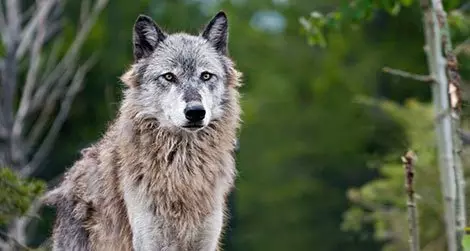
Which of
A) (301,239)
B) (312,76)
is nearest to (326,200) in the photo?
(301,239)

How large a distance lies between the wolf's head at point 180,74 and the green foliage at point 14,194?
1.01 m

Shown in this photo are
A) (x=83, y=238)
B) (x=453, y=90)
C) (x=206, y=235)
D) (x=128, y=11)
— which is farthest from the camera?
(x=128, y=11)

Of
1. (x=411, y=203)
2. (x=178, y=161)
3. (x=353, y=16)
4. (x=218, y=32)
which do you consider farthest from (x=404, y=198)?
(x=411, y=203)

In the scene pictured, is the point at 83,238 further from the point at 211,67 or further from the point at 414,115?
the point at 414,115

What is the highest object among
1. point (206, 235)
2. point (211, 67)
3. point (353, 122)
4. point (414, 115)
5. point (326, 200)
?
point (353, 122)

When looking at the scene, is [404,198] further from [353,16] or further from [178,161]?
[178,161]

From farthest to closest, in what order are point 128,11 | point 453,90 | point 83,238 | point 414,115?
point 128,11, point 414,115, point 83,238, point 453,90

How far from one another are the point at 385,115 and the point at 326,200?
227 inches

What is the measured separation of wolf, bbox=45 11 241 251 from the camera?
7848mm

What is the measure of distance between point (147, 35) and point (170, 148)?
0.83 metres

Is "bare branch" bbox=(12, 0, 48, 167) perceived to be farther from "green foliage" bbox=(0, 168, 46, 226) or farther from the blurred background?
the blurred background

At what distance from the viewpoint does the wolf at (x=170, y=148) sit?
7.85 m

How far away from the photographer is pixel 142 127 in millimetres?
8141

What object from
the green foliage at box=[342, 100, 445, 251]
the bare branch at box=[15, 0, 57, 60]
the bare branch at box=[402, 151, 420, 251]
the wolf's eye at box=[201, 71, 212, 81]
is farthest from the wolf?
the green foliage at box=[342, 100, 445, 251]
